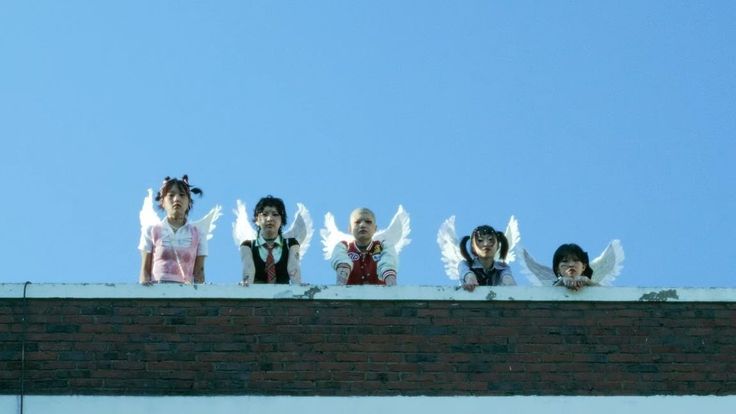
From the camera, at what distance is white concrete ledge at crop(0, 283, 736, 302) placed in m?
18.0

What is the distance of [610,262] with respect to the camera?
2020 cm

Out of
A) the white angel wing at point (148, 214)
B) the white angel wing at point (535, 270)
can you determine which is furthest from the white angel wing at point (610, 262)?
the white angel wing at point (148, 214)

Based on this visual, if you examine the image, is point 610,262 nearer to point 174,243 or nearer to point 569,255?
point 569,255

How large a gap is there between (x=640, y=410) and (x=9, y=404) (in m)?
5.16

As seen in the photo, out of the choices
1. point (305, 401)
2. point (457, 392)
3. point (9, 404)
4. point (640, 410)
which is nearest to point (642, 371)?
point (640, 410)

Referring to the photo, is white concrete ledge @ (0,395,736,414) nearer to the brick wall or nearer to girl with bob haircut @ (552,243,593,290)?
the brick wall

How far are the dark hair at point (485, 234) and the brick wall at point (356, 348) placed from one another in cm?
77

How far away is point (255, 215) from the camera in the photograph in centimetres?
1889

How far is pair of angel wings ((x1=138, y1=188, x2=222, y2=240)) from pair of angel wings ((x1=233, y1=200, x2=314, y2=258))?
21cm

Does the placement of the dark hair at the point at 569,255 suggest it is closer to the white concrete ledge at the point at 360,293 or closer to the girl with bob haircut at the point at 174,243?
the white concrete ledge at the point at 360,293

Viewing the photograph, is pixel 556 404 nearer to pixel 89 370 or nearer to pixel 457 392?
pixel 457 392

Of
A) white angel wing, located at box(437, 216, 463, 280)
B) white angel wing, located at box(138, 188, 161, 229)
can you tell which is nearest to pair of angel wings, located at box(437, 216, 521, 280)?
white angel wing, located at box(437, 216, 463, 280)

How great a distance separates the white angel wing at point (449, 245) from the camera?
19.9m

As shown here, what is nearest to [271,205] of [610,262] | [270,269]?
[270,269]
